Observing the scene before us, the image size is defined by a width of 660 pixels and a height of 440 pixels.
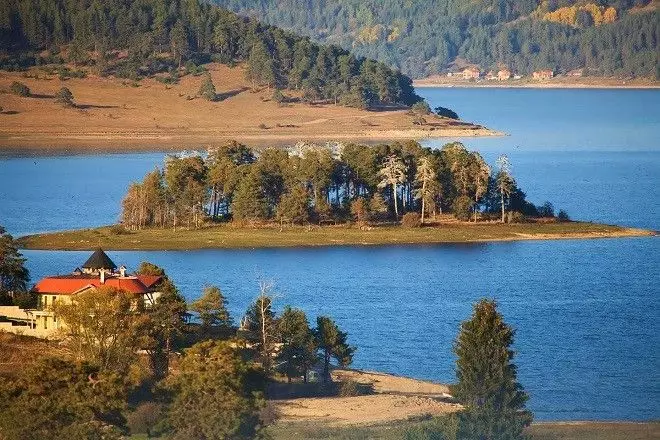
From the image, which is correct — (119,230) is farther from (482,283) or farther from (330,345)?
(330,345)

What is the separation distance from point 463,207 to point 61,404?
135 feet

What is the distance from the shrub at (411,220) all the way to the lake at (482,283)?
3589 millimetres

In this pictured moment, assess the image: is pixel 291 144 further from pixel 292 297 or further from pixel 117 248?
pixel 292 297

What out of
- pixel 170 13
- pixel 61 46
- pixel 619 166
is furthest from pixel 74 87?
pixel 619 166

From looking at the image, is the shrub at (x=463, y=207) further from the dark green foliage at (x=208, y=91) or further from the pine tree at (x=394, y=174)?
the dark green foliage at (x=208, y=91)

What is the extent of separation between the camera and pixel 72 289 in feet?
131

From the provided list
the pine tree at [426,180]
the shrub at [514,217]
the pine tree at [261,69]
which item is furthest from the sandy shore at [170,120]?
the shrub at [514,217]

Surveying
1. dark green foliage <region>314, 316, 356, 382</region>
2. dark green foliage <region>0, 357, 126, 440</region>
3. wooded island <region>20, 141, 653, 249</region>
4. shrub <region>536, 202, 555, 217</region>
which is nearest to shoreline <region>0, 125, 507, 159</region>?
wooded island <region>20, 141, 653, 249</region>

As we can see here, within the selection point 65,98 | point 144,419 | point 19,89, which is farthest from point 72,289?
point 19,89

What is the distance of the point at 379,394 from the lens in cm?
3762

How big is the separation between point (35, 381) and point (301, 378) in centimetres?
942

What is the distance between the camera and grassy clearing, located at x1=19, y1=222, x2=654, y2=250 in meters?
64.0

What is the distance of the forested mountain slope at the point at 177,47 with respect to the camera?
476 feet

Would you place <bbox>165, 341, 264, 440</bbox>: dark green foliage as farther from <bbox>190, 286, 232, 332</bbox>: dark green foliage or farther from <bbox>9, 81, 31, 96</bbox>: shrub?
<bbox>9, 81, 31, 96</bbox>: shrub
